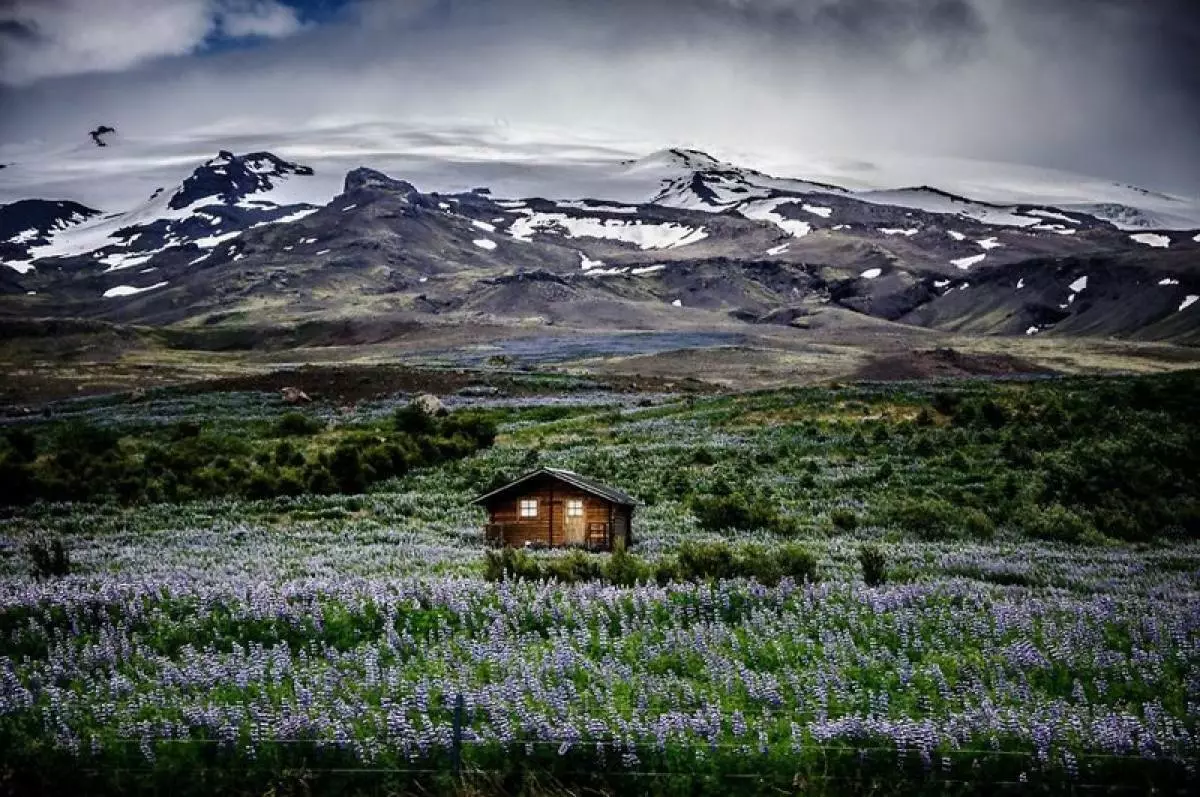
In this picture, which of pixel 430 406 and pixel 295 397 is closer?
pixel 430 406

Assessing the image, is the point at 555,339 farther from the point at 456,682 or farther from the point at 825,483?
the point at 456,682

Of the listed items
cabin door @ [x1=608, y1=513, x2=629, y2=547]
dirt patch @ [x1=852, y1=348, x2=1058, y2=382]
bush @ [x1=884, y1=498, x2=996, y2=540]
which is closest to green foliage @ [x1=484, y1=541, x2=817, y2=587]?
cabin door @ [x1=608, y1=513, x2=629, y2=547]

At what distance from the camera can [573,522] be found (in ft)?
108

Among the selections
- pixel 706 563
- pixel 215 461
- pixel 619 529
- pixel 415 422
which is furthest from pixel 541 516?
pixel 415 422

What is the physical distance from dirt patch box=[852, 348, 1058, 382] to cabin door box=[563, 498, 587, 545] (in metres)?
86.3

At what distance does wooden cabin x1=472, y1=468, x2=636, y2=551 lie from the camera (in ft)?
107

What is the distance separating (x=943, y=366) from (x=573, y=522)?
10268 centimetres

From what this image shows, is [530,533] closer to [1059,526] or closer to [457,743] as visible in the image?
[1059,526]

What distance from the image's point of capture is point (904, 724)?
457 inches

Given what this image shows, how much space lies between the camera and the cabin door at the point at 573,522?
32.8 meters

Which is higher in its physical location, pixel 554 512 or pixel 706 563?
pixel 706 563

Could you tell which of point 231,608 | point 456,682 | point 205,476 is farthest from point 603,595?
point 205,476

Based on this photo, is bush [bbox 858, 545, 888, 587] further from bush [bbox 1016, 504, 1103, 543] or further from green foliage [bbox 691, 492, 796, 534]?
bush [bbox 1016, 504, 1103, 543]

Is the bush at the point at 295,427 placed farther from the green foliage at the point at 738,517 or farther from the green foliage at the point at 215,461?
the green foliage at the point at 738,517
